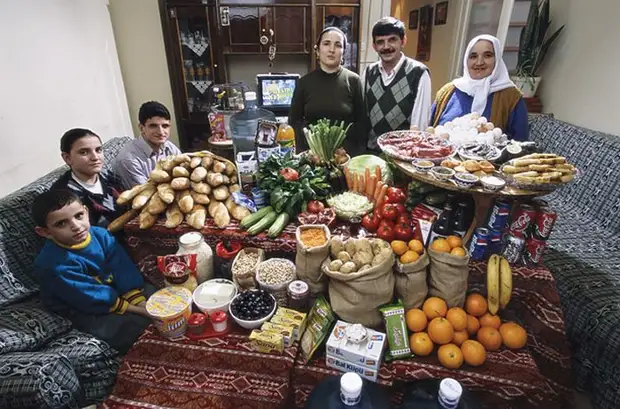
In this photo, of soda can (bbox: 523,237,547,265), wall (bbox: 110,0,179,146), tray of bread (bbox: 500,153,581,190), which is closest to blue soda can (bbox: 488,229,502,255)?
soda can (bbox: 523,237,547,265)

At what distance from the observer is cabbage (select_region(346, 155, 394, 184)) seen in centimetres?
185

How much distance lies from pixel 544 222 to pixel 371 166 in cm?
82

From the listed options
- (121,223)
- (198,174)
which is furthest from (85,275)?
(198,174)

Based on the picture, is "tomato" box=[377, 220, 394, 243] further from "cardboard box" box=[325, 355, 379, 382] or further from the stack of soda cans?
"cardboard box" box=[325, 355, 379, 382]

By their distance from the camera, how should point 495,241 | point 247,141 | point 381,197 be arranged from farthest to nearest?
point 247,141 < point 381,197 < point 495,241

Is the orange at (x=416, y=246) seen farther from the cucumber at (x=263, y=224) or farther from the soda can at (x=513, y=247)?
the cucumber at (x=263, y=224)

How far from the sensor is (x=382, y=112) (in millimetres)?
2615

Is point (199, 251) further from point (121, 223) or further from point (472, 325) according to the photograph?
point (472, 325)

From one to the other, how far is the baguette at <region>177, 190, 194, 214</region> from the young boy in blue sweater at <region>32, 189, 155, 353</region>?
360 mm

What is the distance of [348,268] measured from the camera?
51.2 inches

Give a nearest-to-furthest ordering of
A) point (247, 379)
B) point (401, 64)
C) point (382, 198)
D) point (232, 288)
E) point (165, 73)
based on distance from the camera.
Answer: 1. point (247, 379)
2. point (232, 288)
3. point (382, 198)
4. point (401, 64)
5. point (165, 73)

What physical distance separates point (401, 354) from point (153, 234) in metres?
1.26

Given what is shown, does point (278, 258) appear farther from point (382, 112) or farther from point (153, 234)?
point (382, 112)

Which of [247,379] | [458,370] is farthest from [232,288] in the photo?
[458,370]
